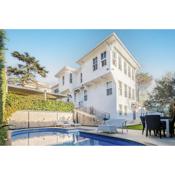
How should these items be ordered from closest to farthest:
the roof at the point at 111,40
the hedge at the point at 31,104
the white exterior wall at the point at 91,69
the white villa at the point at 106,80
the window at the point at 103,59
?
the roof at the point at 111,40
the hedge at the point at 31,104
the white villa at the point at 106,80
the white exterior wall at the point at 91,69
the window at the point at 103,59

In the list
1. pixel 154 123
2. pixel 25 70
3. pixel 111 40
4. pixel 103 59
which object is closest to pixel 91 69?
pixel 103 59

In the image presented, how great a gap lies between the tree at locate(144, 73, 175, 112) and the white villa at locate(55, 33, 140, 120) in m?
0.59

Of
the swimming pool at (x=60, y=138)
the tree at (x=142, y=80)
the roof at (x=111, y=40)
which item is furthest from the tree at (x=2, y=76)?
the tree at (x=142, y=80)

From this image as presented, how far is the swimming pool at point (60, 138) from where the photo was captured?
26.3 ft

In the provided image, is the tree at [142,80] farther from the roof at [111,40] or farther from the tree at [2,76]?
the tree at [2,76]

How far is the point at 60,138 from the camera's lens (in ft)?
28.1

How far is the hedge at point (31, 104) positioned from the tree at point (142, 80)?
2444mm

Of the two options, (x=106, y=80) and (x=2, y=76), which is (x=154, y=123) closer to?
(x=106, y=80)
